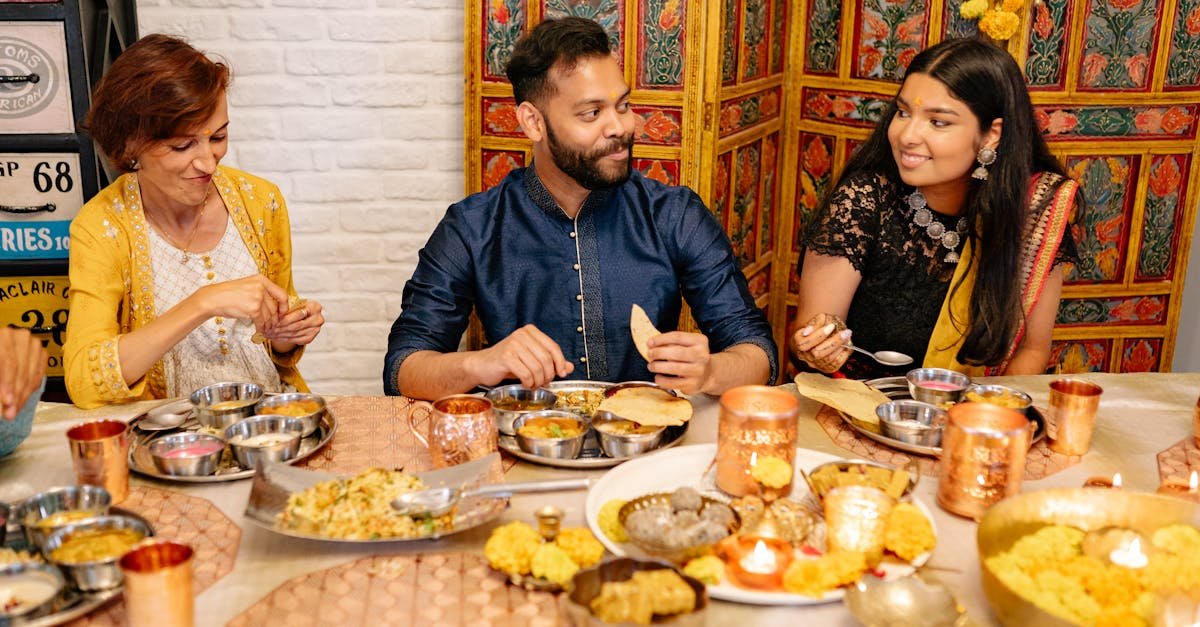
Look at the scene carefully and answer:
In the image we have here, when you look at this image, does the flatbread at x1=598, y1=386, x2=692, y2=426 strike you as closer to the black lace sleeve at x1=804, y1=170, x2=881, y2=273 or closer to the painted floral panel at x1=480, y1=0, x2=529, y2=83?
the black lace sleeve at x1=804, y1=170, x2=881, y2=273

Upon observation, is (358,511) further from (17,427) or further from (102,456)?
(17,427)

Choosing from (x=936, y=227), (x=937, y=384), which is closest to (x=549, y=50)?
(x=936, y=227)

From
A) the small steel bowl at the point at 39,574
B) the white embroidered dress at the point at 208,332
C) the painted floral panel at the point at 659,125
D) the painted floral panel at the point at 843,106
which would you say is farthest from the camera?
the painted floral panel at the point at 843,106

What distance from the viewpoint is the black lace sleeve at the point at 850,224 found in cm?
270

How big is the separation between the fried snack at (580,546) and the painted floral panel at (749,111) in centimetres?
237

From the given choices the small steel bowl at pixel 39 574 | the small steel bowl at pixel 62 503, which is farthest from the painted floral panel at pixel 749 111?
the small steel bowl at pixel 39 574

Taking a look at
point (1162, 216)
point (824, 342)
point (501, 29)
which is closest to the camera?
point (824, 342)

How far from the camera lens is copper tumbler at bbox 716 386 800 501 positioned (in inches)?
62.2

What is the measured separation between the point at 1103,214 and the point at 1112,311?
40cm

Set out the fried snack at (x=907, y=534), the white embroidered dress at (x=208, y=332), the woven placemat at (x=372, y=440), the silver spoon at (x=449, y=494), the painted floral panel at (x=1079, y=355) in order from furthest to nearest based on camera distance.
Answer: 1. the painted floral panel at (x=1079, y=355)
2. the white embroidered dress at (x=208, y=332)
3. the woven placemat at (x=372, y=440)
4. the silver spoon at (x=449, y=494)
5. the fried snack at (x=907, y=534)

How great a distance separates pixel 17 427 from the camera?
5.65 feet

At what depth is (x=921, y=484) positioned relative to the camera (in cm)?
170

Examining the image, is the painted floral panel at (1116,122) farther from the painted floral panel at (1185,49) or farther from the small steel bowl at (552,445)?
the small steel bowl at (552,445)

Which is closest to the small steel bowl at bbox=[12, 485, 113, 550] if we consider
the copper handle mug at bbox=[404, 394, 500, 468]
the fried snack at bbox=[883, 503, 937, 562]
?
the copper handle mug at bbox=[404, 394, 500, 468]
